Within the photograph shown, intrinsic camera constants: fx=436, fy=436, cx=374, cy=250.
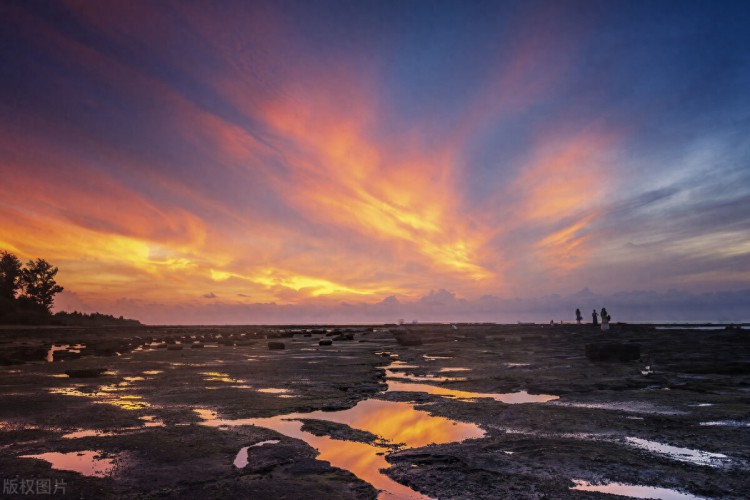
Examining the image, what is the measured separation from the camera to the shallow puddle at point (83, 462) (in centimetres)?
629

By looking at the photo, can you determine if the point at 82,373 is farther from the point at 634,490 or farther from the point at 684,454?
the point at 684,454

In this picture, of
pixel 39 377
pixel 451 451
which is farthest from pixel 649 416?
pixel 39 377

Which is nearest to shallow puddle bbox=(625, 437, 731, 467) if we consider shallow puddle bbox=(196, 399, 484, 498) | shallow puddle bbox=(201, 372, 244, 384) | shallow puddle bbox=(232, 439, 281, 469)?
shallow puddle bbox=(196, 399, 484, 498)

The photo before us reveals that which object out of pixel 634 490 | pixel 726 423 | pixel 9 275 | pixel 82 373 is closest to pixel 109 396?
pixel 82 373

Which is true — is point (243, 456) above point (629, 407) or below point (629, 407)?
below

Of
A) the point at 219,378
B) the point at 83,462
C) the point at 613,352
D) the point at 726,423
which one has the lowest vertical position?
the point at 219,378

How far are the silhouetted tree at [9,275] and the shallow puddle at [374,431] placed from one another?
101m

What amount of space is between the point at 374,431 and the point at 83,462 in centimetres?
492

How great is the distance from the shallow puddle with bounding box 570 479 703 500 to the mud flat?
0.03m

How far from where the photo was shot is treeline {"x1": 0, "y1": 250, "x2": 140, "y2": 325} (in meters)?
80.2

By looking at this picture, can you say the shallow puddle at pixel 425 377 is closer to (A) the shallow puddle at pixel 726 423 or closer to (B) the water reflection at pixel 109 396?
(A) the shallow puddle at pixel 726 423

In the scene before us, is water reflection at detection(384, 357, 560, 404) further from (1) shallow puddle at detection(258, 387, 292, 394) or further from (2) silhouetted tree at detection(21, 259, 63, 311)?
(2) silhouetted tree at detection(21, 259, 63, 311)

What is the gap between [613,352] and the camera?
20422 mm

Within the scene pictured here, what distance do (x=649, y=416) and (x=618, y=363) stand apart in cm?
1153
